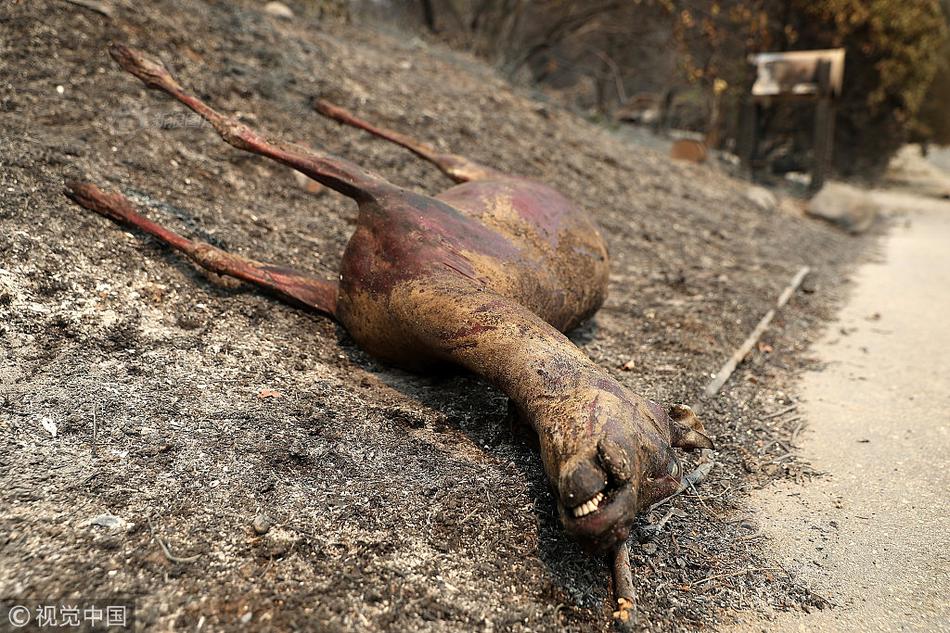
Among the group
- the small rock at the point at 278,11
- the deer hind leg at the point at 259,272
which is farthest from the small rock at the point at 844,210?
the deer hind leg at the point at 259,272

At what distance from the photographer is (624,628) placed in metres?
1.46

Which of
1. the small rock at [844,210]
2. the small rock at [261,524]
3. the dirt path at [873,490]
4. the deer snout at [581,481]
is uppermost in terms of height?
the deer snout at [581,481]

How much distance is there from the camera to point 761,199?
7430 millimetres

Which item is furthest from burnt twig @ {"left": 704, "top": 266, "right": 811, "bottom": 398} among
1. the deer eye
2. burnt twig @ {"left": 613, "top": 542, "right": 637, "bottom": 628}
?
burnt twig @ {"left": 613, "top": 542, "right": 637, "bottom": 628}

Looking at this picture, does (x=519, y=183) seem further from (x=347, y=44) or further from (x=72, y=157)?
(x=347, y=44)

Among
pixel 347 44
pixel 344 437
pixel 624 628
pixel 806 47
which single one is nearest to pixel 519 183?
pixel 344 437

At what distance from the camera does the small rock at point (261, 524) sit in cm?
151

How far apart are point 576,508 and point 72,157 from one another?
2.61 m

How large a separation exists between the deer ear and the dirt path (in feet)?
1.16

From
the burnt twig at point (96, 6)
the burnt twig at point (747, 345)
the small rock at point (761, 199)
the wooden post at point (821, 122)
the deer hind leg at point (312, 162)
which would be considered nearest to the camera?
the deer hind leg at point (312, 162)

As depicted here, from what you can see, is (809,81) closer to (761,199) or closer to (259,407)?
(761,199)

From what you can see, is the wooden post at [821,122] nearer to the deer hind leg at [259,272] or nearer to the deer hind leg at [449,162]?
the deer hind leg at [449,162]

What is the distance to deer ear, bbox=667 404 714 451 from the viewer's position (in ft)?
5.74

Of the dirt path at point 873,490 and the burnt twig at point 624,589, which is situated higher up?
the burnt twig at point 624,589
